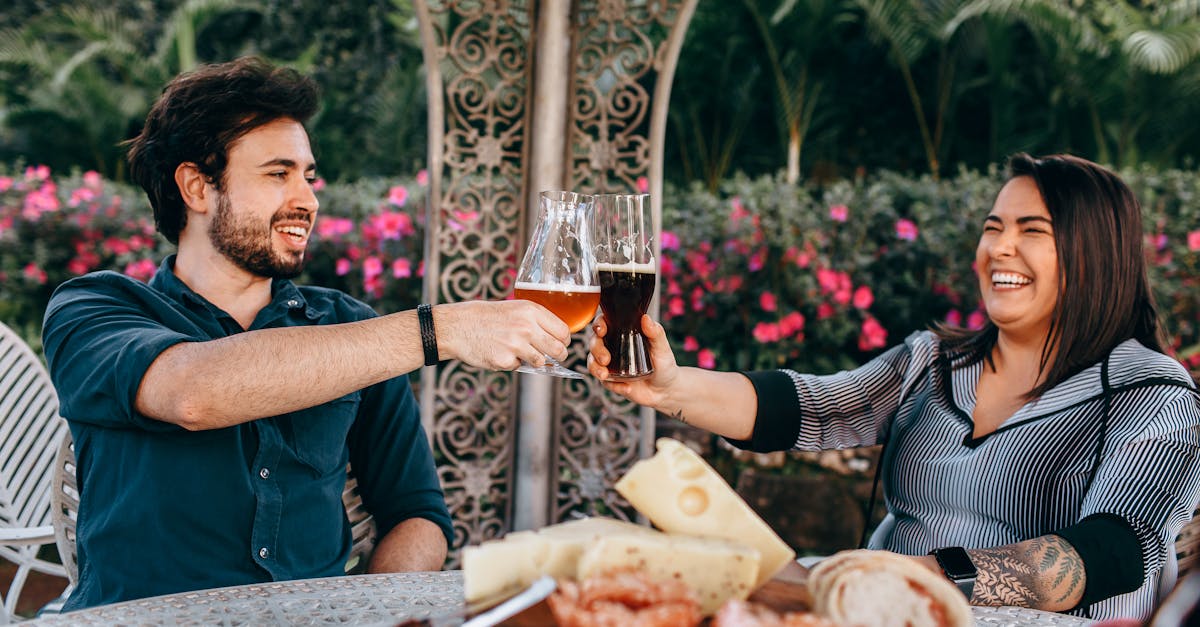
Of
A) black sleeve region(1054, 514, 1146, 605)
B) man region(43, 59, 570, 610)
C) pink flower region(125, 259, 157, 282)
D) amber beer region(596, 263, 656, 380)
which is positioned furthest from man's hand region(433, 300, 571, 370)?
pink flower region(125, 259, 157, 282)

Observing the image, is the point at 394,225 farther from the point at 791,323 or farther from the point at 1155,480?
the point at 1155,480

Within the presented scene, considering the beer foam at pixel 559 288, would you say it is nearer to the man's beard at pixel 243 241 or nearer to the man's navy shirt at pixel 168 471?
the man's navy shirt at pixel 168 471

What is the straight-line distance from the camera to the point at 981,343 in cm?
235

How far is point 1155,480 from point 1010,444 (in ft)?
0.96

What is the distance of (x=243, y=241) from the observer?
2.10m

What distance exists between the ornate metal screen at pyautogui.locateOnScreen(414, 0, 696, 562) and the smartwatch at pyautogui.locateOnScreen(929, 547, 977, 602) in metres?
2.01

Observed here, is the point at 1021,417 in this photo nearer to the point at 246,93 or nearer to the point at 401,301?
the point at 246,93

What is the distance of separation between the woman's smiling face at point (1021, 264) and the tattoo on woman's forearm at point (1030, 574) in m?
0.59

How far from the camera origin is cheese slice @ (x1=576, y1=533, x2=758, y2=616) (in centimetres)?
103

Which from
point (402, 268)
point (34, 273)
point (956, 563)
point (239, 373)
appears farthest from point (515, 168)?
point (34, 273)

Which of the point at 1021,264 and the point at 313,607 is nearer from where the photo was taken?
the point at 313,607

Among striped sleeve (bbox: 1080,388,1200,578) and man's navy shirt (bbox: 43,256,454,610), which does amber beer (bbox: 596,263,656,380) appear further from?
striped sleeve (bbox: 1080,388,1200,578)

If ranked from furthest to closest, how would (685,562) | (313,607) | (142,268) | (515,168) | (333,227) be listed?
1. (142,268)
2. (333,227)
3. (515,168)
4. (313,607)
5. (685,562)

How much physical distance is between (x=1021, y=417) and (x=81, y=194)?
5504mm
